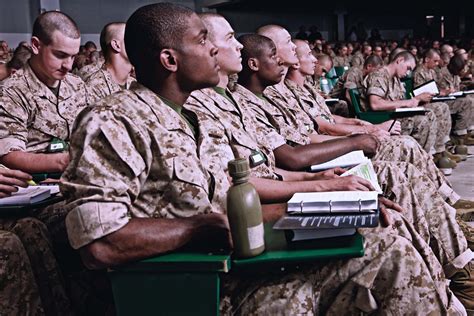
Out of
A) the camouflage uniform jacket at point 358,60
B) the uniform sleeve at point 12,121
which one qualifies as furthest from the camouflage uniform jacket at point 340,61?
the uniform sleeve at point 12,121

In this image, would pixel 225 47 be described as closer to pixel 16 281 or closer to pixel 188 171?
pixel 188 171

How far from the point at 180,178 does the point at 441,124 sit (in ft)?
15.5

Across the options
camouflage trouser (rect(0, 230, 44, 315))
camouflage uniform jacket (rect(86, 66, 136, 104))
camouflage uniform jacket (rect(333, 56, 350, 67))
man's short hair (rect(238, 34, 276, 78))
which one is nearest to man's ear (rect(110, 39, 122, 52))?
camouflage uniform jacket (rect(86, 66, 136, 104))

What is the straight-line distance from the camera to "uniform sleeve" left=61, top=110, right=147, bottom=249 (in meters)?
1.28

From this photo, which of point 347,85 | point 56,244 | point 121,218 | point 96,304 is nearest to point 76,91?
point 56,244

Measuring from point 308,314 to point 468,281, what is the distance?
1.00 metres

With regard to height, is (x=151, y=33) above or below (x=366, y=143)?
above

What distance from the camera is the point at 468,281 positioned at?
7.10ft

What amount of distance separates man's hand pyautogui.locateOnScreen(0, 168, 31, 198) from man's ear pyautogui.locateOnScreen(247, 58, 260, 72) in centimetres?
105

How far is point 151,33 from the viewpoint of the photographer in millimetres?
1520

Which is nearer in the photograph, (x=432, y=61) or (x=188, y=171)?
(x=188, y=171)

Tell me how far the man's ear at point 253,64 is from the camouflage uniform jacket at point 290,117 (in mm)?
198

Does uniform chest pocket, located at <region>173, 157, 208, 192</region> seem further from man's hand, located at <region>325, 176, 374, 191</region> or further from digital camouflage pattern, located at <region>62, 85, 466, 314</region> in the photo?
man's hand, located at <region>325, 176, 374, 191</region>

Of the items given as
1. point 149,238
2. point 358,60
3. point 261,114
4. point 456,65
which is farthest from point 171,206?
point 358,60
